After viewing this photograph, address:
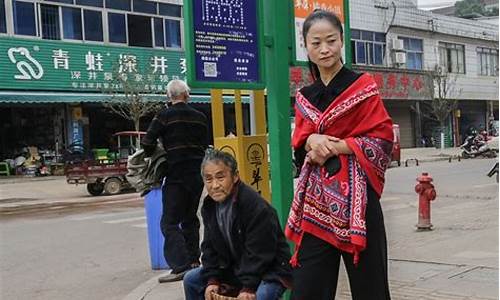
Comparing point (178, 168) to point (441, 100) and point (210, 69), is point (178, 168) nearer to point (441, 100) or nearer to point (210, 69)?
point (210, 69)

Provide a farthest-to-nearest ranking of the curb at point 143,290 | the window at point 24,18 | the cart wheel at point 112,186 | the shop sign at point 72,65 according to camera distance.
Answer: the window at point 24,18 < the shop sign at point 72,65 < the cart wheel at point 112,186 < the curb at point 143,290

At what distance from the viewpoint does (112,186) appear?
17.5 meters

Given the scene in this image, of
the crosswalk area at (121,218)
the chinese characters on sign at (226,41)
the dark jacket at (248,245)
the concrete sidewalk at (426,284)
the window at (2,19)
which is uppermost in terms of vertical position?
the window at (2,19)

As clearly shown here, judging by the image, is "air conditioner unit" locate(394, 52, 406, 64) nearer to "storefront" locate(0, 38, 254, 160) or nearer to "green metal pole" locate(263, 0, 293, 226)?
"storefront" locate(0, 38, 254, 160)

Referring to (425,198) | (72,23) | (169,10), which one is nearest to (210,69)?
(425,198)

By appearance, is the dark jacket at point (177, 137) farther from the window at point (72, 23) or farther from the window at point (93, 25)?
the window at point (93, 25)

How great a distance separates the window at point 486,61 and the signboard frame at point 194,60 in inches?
1675

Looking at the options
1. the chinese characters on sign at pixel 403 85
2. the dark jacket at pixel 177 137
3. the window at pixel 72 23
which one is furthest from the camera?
the chinese characters on sign at pixel 403 85

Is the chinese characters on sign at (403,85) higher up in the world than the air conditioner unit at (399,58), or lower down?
lower down

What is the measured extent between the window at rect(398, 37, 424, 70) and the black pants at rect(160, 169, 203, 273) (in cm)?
3414

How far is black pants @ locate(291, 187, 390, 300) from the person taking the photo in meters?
2.90

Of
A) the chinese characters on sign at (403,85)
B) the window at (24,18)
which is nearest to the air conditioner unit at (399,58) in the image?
the chinese characters on sign at (403,85)

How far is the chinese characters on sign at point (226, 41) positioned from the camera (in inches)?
155

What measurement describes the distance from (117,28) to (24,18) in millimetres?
3747
